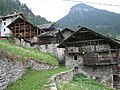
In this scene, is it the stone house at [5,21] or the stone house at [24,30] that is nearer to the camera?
the stone house at [24,30]

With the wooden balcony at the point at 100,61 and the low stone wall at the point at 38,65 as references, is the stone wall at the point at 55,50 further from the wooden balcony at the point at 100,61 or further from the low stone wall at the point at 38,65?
the low stone wall at the point at 38,65

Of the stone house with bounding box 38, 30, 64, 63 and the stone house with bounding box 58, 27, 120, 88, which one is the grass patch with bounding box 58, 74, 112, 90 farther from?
the stone house with bounding box 38, 30, 64, 63

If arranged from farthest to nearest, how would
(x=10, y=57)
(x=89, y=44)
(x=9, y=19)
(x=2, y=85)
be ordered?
(x=9, y=19) → (x=89, y=44) → (x=10, y=57) → (x=2, y=85)

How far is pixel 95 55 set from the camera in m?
37.0

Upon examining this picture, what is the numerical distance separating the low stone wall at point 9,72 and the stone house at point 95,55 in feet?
56.4

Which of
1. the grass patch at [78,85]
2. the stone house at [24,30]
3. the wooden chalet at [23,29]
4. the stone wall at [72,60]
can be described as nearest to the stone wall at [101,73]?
the stone wall at [72,60]

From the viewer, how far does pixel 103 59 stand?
36188 millimetres

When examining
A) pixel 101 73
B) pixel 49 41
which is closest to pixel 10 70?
pixel 101 73

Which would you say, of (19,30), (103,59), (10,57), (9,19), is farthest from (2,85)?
(9,19)

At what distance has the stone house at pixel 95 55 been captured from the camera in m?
35.9

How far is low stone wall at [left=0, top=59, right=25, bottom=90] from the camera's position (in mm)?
16922

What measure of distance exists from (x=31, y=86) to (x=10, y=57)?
3149mm

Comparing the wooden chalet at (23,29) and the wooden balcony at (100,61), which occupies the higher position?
the wooden chalet at (23,29)

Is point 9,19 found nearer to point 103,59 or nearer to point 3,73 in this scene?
point 103,59
